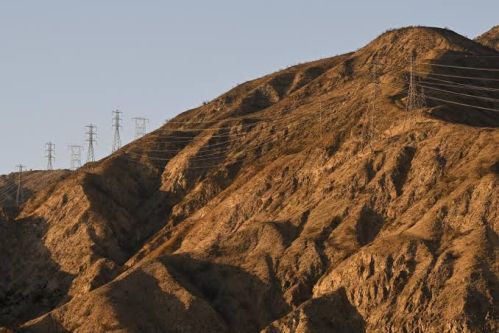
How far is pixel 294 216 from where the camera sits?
125812 mm

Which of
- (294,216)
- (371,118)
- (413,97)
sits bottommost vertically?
(294,216)

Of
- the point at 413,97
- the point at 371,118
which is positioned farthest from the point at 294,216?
the point at 413,97

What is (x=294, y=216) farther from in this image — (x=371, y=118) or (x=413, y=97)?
(x=413, y=97)

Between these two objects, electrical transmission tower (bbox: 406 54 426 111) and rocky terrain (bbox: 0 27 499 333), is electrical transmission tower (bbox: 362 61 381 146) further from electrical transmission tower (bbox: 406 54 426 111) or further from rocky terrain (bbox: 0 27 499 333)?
electrical transmission tower (bbox: 406 54 426 111)

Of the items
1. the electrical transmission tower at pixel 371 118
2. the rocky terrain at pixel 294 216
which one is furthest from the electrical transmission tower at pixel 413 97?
the electrical transmission tower at pixel 371 118

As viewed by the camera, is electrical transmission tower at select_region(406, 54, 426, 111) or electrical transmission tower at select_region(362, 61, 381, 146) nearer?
electrical transmission tower at select_region(406, 54, 426, 111)

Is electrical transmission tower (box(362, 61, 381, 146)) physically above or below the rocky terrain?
above

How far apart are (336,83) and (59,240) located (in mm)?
46216

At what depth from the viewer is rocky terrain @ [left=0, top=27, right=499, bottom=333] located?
4254 inches

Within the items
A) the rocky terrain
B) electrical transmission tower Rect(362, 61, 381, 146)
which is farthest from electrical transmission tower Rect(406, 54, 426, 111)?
electrical transmission tower Rect(362, 61, 381, 146)

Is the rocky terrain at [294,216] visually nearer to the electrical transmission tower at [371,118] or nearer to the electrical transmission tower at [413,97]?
the electrical transmission tower at [371,118]

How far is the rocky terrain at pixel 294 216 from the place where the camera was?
355 ft

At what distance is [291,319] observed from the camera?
107375mm

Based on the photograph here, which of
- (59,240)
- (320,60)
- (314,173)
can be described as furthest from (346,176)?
(320,60)
